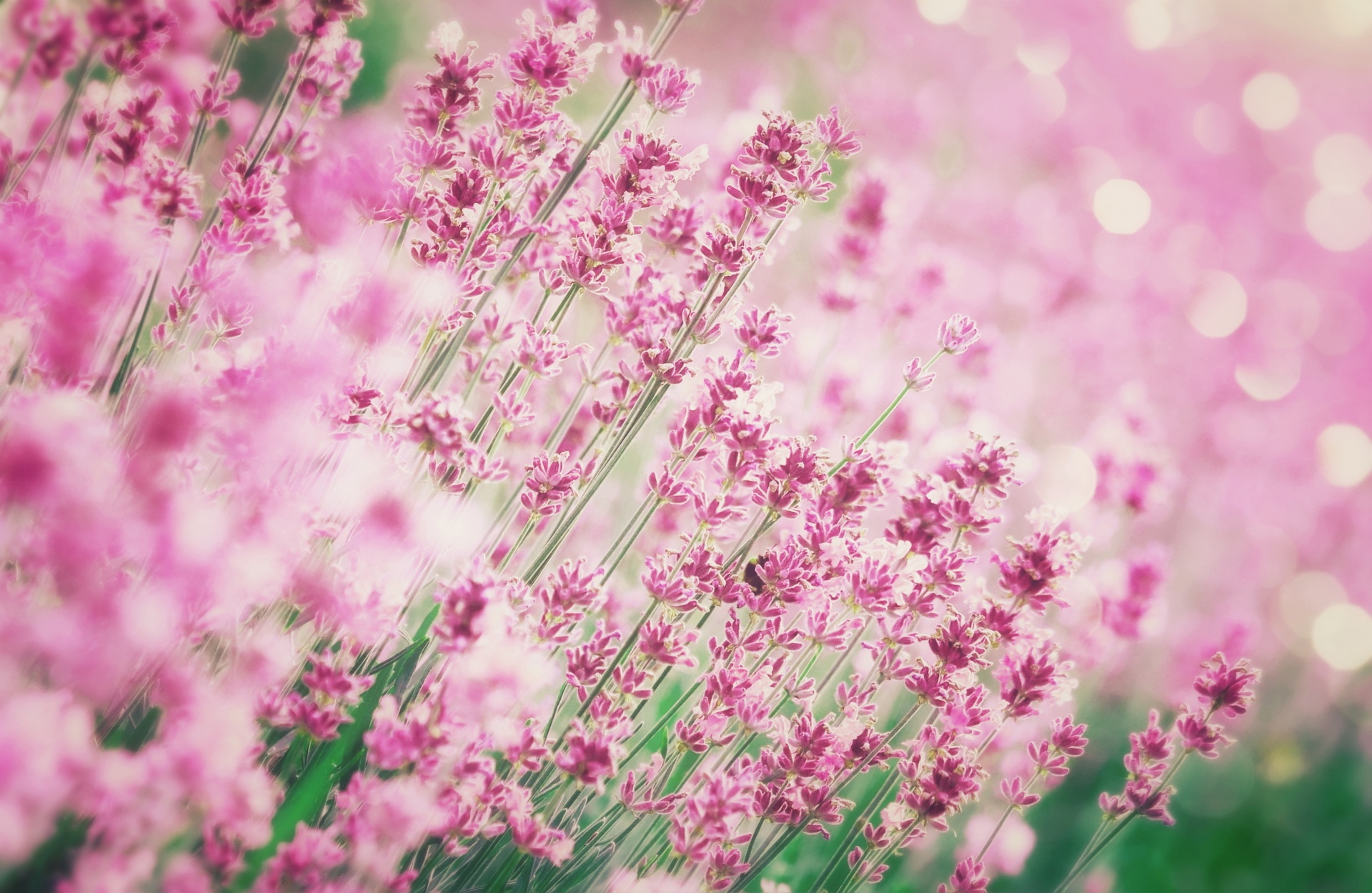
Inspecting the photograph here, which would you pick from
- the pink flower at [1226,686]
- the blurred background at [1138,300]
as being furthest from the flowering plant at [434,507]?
the blurred background at [1138,300]

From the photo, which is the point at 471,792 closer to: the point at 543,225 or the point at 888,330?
the point at 543,225

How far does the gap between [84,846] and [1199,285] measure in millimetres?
4804

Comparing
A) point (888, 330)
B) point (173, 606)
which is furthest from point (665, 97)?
point (888, 330)

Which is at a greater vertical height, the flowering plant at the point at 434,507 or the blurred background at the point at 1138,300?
the blurred background at the point at 1138,300

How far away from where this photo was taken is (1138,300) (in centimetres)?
363

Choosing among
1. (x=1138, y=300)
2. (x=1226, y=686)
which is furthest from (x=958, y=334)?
(x=1138, y=300)

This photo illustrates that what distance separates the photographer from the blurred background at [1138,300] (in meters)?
2.36

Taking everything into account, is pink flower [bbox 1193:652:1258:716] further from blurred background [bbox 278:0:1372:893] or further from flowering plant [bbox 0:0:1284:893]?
blurred background [bbox 278:0:1372:893]

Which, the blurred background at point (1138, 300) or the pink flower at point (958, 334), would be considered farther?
the blurred background at point (1138, 300)

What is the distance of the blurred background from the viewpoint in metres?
2.36

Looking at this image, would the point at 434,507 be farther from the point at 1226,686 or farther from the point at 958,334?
the point at 1226,686

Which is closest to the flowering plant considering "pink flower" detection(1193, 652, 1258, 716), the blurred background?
"pink flower" detection(1193, 652, 1258, 716)

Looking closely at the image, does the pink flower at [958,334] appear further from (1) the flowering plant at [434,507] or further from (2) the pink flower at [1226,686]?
(2) the pink flower at [1226,686]

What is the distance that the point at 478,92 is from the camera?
117cm
